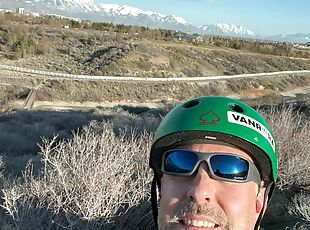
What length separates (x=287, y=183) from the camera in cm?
1183

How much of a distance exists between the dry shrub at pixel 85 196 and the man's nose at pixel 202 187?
557 centimetres

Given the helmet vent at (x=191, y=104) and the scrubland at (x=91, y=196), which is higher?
the helmet vent at (x=191, y=104)

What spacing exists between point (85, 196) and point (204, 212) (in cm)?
622

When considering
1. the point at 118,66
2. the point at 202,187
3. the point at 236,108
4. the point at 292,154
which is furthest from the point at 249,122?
the point at 118,66

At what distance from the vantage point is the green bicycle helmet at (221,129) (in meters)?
1.93

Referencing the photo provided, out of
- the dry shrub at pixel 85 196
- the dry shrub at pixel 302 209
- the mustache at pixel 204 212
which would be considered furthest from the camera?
the dry shrub at pixel 302 209

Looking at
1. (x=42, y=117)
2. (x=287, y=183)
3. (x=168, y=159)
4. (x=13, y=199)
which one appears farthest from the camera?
(x=42, y=117)

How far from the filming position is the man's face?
1.76 metres

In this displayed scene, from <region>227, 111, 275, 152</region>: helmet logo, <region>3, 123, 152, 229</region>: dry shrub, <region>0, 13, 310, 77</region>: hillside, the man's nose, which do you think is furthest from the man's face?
<region>0, 13, 310, 77</region>: hillside

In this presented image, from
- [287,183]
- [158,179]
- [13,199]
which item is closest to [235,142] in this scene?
[158,179]

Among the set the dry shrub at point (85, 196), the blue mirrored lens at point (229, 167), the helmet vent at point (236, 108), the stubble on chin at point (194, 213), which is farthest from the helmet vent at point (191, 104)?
the dry shrub at point (85, 196)

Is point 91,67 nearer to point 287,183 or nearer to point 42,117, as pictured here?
point 42,117

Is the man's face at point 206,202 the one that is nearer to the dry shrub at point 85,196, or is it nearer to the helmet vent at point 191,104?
the helmet vent at point 191,104

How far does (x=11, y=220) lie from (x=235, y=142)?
6509 millimetres
